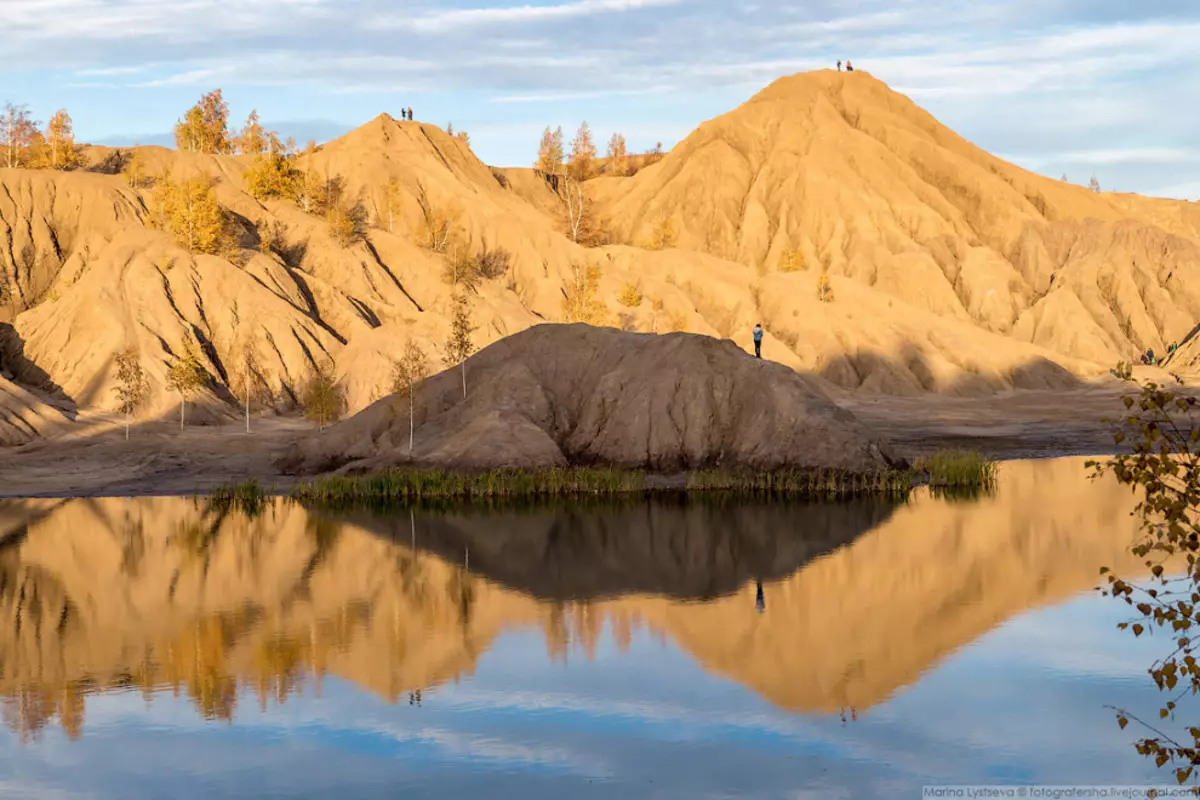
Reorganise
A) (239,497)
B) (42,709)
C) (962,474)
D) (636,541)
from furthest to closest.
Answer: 1. (962,474)
2. (239,497)
3. (636,541)
4. (42,709)

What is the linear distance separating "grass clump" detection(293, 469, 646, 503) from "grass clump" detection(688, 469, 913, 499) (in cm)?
312

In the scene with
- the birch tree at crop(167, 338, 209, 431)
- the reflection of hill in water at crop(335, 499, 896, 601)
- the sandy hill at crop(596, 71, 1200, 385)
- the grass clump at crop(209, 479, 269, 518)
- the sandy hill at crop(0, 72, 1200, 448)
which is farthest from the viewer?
the sandy hill at crop(596, 71, 1200, 385)

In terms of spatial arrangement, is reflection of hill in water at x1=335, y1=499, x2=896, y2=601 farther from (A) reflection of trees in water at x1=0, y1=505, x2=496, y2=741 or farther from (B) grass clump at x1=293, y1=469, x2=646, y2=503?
(B) grass clump at x1=293, y1=469, x2=646, y2=503

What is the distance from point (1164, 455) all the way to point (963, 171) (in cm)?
16279

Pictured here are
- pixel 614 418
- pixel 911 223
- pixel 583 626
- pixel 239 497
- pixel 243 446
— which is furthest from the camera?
pixel 911 223

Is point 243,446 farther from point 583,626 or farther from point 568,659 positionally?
point 568,659

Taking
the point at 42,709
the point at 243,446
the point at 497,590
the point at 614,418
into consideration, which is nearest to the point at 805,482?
the point at 614,418

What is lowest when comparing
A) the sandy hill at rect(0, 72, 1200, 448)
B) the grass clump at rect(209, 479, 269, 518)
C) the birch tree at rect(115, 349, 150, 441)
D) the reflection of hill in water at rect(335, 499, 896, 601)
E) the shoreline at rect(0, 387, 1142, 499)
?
the reflection of hill in water at rect(335, 499, 896, 601)

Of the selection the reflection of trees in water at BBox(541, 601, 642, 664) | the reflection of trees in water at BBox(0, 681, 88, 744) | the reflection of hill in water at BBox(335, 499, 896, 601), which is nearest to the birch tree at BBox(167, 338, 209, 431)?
the reflection of hill in water at BBox(335, 499, 896, 601)

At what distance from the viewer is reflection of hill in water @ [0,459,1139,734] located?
83.0 ft

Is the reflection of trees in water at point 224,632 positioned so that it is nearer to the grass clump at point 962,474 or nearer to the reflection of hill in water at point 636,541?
the reflection of hill in water at point 636,541

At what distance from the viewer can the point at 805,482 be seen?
55750mm

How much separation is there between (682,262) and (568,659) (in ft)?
346

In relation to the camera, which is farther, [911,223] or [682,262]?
[911,223]
